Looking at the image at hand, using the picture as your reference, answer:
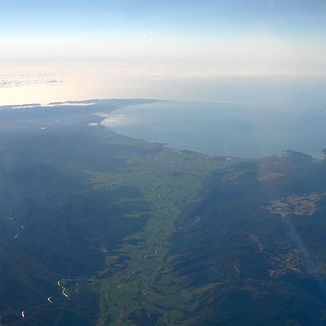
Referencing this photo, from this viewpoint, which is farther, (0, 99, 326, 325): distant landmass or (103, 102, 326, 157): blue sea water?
(103, 102, 326, 157): blue sea water

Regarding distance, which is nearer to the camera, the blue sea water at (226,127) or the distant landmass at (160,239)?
the distant landmass at (160,239)

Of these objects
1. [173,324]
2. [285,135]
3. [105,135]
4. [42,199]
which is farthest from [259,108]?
[173,324]

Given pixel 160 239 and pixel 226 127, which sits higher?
pixel 226 127

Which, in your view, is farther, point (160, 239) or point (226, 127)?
point (226, 127)

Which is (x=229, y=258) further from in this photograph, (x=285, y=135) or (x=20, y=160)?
(x=285, y=135)

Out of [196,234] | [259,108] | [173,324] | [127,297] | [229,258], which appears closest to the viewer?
[173,324]
